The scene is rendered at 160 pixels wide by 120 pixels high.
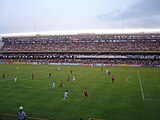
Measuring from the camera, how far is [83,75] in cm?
5069

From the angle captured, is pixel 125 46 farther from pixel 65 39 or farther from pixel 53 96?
pixel 53 96

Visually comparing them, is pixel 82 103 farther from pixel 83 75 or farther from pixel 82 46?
pixel 82 46

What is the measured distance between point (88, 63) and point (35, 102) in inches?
2207

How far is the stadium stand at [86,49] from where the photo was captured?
8094cm

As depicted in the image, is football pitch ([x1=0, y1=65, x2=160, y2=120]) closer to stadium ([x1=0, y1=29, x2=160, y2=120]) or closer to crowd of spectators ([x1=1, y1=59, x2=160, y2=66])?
stadium ([x1=0, y1=29, x2=160, y2=120])

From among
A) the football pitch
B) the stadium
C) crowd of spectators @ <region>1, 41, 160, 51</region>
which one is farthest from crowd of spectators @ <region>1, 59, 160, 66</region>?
the football pitch

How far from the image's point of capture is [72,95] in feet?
98.2

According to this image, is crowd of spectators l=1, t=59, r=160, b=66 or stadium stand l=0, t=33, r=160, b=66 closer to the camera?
crowd of spectators l=1, t=59, r=160, b=66

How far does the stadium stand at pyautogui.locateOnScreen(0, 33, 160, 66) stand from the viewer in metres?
80.9

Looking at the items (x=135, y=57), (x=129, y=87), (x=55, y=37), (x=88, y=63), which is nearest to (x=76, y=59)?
(x=88, y=63)

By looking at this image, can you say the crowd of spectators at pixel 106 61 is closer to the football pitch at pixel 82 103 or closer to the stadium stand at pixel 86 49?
the stadium stand at pixel 86 49

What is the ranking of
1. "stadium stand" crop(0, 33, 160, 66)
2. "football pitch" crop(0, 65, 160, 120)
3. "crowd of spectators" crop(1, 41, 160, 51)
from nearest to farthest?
1. "football pitch" crop(0, 65, 160, 120)
2. "stadium stand" crop(0, 33, 160, 66)
3. "crowd of spectators" crop(1, 41, 160, 51)

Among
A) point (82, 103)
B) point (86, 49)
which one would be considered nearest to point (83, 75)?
point (82, 103)

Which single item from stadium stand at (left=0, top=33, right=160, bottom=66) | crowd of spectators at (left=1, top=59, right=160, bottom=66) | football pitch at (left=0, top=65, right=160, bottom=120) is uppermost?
stadium stand at (left=0, top=33, right=160, bottom=66)
